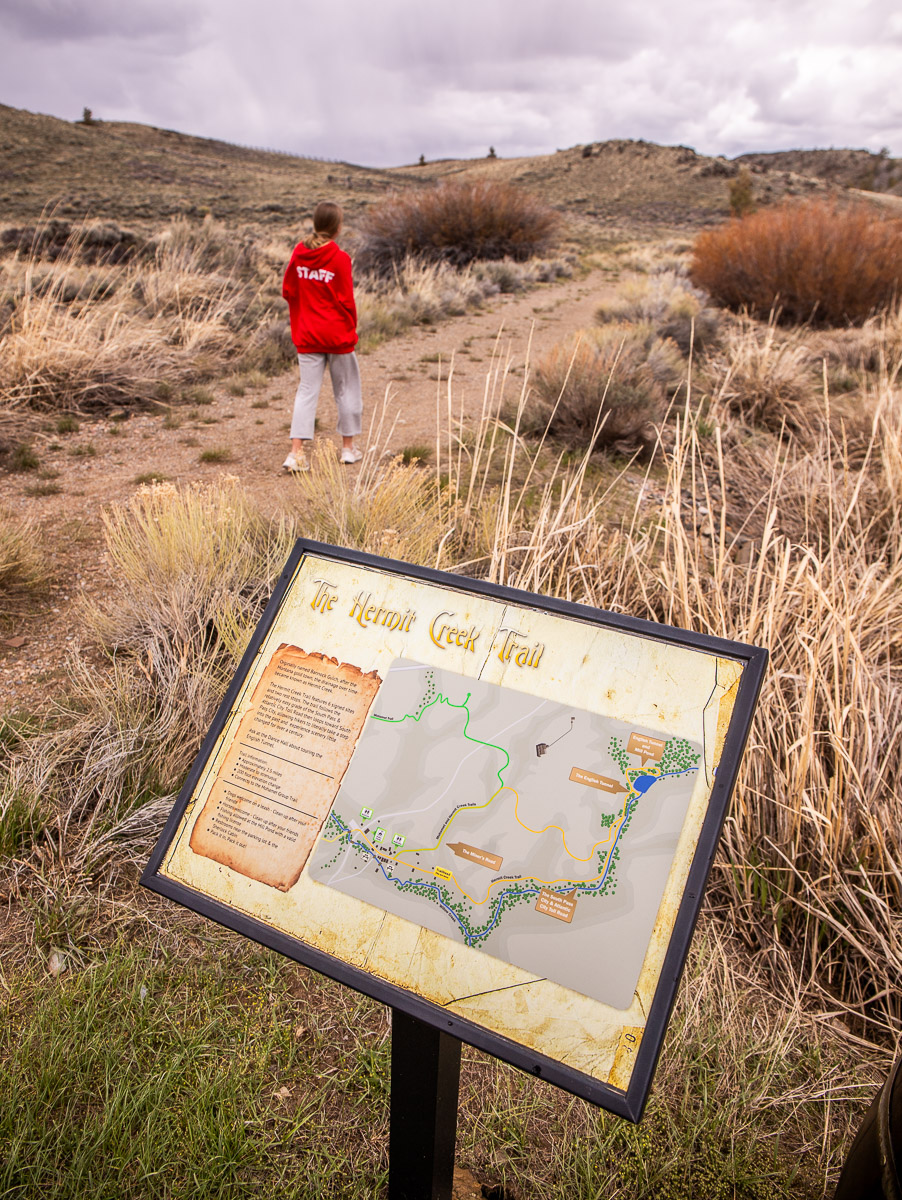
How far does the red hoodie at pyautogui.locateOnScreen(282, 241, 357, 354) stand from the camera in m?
4.31

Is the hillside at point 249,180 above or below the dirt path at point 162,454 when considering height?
above

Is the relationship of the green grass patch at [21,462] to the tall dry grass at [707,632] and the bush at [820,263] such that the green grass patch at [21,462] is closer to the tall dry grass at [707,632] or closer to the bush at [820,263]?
the tall dry grass at [707,632]

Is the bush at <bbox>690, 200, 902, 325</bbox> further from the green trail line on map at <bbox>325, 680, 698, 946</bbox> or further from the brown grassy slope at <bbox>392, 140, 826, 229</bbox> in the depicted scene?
the brown grassy slope at <bbox>392, 140, 826, 229</bbox>

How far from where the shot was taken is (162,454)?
5238 millimetres

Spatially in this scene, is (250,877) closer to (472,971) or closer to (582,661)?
(472,971)

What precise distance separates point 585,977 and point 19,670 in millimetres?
2680

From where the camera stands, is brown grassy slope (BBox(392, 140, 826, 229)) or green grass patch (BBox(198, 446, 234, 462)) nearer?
green grass patch (BBox(198, 446, 234, 462))

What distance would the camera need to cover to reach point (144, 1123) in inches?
58.6

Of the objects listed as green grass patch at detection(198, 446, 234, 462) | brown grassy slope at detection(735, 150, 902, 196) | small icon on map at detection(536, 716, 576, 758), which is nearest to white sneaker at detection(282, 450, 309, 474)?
green grass patch at detection(198, 446, 234, 462)

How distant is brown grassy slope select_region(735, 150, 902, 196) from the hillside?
1054 inches

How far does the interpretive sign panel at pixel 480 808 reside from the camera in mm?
963

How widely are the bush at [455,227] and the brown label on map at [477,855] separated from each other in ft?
44.5

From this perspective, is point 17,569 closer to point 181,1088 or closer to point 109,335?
point 181,1088

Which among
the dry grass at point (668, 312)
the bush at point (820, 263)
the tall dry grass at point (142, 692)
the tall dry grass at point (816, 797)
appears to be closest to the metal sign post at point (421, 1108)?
the tall dry grass at point (816, 797)
